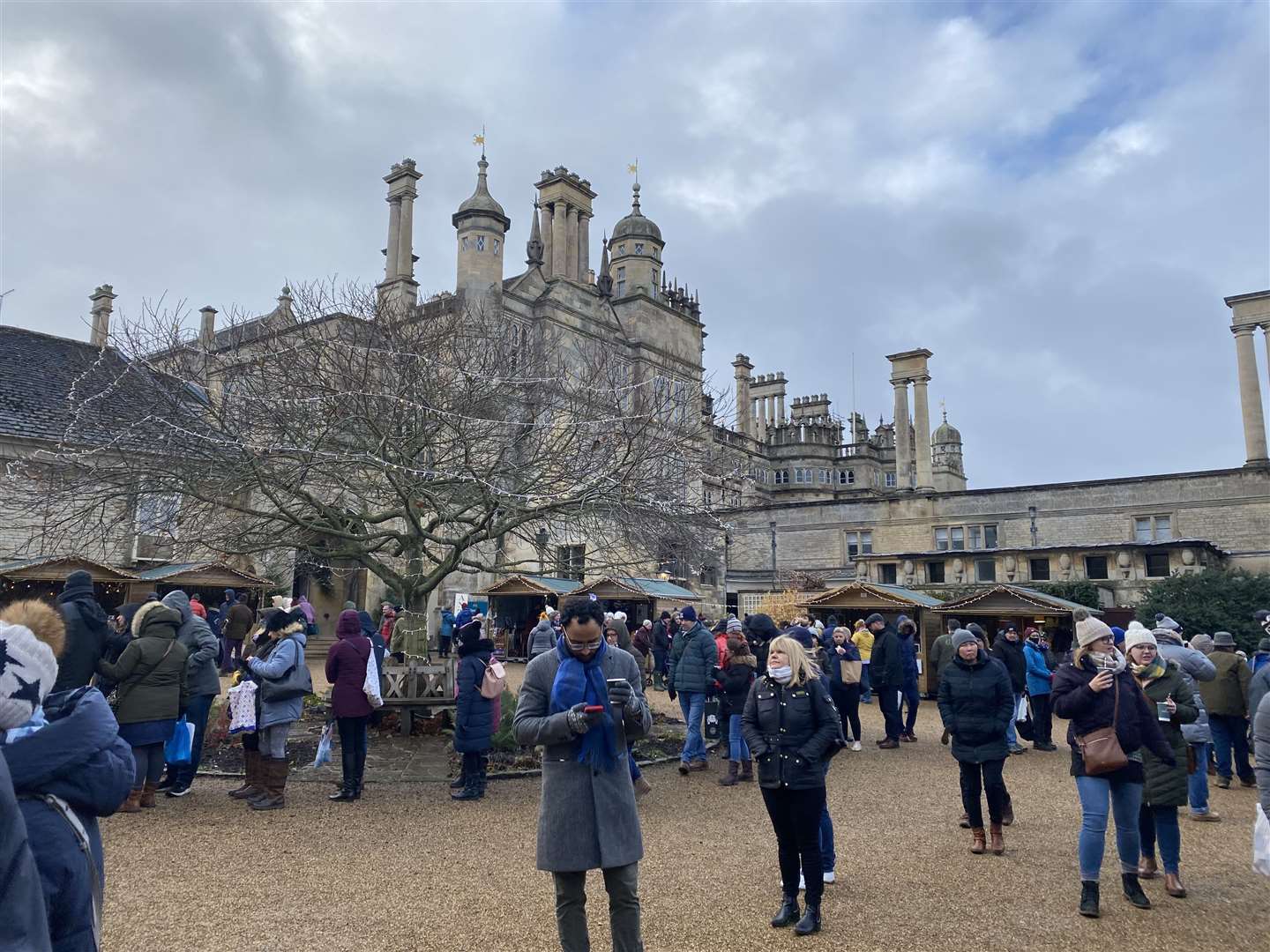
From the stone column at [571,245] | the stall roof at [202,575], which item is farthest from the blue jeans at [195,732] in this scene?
the stone column at [571,245]

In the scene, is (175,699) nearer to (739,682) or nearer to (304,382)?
(304,382)

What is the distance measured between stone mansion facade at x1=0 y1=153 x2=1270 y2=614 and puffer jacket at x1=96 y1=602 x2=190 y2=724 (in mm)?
16222

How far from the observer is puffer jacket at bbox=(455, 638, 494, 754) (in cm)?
894

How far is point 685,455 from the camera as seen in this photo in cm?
1365

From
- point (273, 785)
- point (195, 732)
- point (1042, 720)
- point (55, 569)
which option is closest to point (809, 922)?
point (273, 785)

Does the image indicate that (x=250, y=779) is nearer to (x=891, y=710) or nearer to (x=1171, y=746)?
(x=1171, y=746)

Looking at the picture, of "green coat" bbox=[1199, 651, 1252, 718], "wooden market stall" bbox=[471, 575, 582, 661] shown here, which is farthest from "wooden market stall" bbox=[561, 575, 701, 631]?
"green coat" bbox=[1199, 651, 1252, 718]

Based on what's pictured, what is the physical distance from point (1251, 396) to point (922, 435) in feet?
42.8

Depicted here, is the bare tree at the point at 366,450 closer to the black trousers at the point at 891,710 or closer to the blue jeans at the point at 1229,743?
the black trousers at the point at 891,710

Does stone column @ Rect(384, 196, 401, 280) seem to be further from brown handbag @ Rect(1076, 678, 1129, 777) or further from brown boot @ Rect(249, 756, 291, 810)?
brown handbag @ Rect(1076, 678, 1129, 777)

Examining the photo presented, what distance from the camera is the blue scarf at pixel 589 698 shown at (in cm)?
447

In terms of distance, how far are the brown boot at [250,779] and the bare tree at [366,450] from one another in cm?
331

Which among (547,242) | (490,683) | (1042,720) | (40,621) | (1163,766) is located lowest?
(1042,720)

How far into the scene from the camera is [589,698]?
4.64 m
